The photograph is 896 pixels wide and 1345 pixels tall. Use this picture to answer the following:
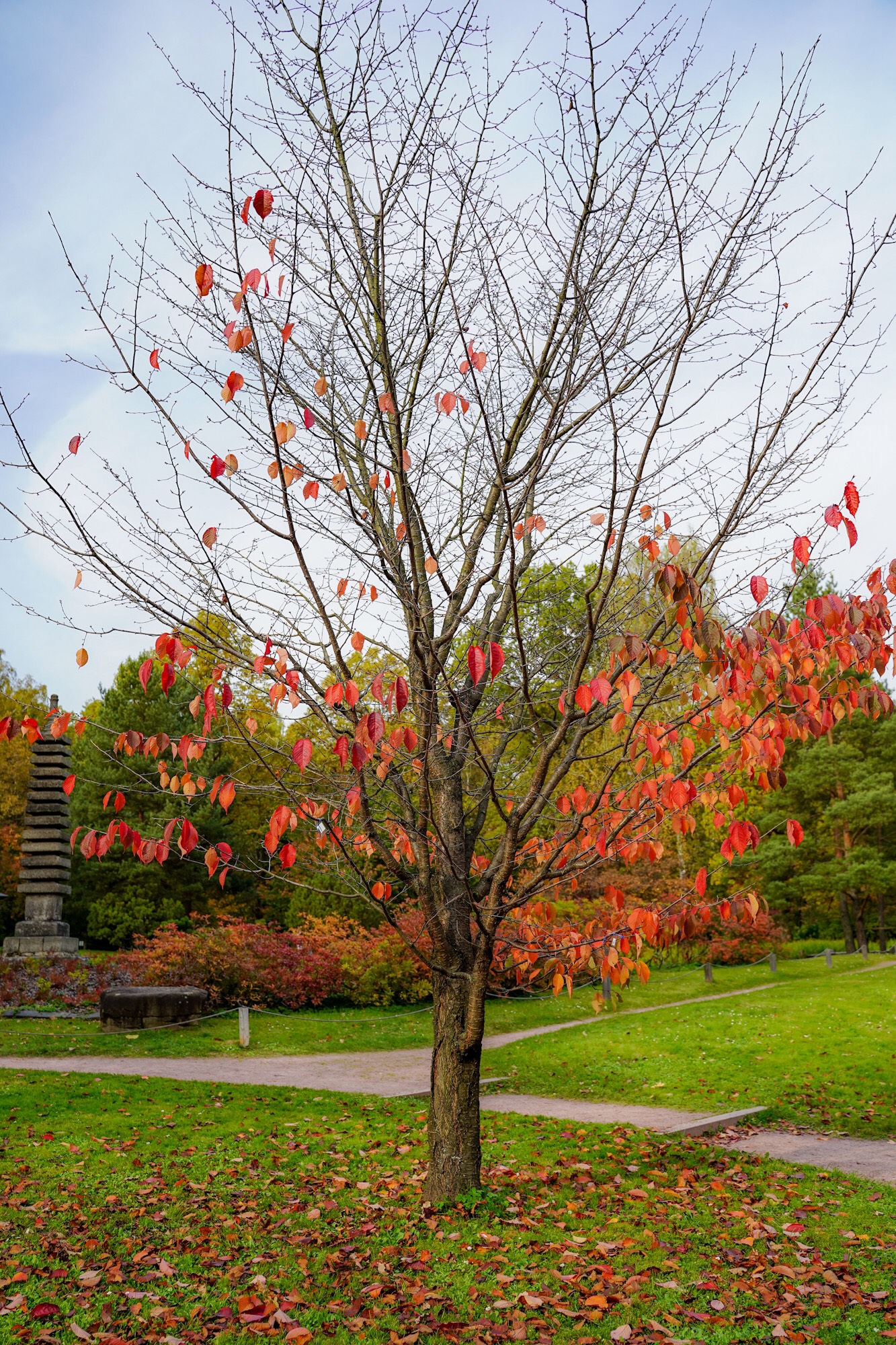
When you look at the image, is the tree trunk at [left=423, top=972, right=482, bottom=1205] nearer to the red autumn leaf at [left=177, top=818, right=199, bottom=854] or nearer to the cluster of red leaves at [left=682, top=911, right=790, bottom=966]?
the red autumn leaf at [left=177, top=818, right=199, bottom=854]

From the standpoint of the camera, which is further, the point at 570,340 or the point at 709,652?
the point at 570,340

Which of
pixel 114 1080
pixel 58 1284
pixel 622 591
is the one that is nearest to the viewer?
pixel 58 1284

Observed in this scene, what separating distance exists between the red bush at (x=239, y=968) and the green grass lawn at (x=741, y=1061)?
4333 millimetres

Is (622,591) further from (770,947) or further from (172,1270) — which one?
(770,947)

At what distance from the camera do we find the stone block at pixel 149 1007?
13164 millimetres

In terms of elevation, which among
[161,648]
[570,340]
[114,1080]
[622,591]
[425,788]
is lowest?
[114,1080]

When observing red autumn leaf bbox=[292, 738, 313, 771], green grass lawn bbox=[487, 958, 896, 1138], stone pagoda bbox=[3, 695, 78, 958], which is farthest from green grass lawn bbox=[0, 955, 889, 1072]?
red autumn leaf bbox=[292, 738, 313, 771]

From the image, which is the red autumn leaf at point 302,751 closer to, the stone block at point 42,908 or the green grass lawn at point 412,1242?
the green grass lawn at point 412,1242

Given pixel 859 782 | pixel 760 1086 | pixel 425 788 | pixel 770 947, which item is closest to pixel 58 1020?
pixel 760 1086

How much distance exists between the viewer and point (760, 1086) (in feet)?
33.0

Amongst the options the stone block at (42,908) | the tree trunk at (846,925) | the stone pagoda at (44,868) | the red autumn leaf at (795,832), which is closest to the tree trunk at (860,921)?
the tree trunk at (846,925)

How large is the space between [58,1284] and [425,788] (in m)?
2.81

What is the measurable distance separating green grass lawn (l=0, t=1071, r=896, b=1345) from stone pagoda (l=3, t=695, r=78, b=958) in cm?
1149

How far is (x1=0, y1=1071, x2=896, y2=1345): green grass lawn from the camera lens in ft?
13.3
